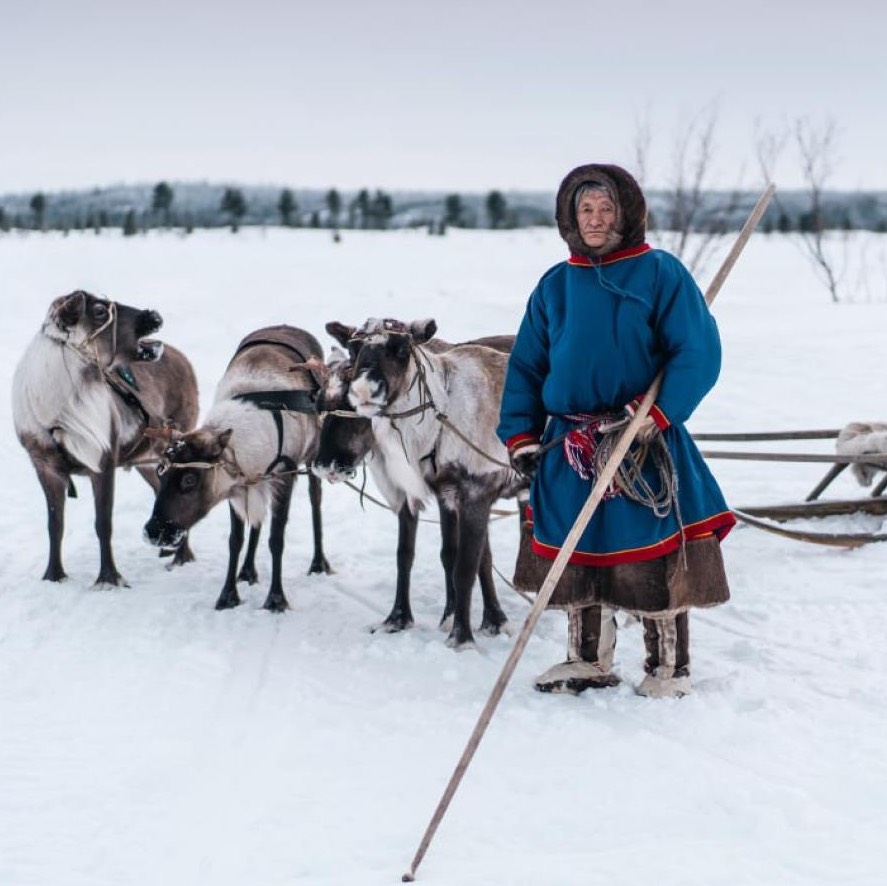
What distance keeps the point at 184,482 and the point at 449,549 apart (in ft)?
4.92

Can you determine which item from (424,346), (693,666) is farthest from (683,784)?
(424,346)

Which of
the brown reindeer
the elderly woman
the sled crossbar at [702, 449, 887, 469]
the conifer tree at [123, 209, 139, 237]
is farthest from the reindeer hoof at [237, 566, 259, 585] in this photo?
the conifer tree at [123, 209, 139, 237]

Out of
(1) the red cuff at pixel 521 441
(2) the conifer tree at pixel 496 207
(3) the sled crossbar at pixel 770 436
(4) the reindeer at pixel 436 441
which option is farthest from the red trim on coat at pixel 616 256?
(2) the conifer tree at pixel 496 207

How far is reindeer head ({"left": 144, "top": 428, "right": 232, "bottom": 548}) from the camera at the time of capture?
18.4ft

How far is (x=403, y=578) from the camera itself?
5.59 meters

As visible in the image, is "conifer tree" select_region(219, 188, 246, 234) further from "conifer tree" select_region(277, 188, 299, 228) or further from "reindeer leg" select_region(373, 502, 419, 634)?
"reindeer leg" select_region(373, 502, 419, 634)

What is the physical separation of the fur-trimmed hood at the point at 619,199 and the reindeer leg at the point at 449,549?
6.18 ft

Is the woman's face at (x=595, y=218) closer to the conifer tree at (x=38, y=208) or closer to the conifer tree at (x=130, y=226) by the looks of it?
the conifer tree at (x=130, y=226)

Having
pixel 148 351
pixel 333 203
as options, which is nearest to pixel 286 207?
pixel 333 203

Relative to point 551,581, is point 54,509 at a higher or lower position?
lower

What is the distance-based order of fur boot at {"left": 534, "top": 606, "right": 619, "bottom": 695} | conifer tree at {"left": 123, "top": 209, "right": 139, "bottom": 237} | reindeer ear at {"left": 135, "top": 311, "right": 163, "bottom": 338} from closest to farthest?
fur boot at {"left": 534, "top": 606, "right": 619, "bottom": 695} → reindeer ear at {"left": 135, "top": 311, "right": 163, "bottom": 338} → conifer tree at {"left": 123, "top": 209, "right": 139, "bottom": 237}

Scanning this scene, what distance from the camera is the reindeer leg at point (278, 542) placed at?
19.5 feet

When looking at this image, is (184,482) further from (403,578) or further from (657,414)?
(657,414)

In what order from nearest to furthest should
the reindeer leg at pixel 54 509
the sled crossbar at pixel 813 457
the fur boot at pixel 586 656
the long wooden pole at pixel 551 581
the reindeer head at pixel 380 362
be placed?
1. the long wooden pole at pixel 551 581
2. the fur boot at pixel 586 656
3. the reindeer head at pixel 380 362
4. the sled crossbar at pixel 813 457
5. the reindeer leg at pixel 54 509
